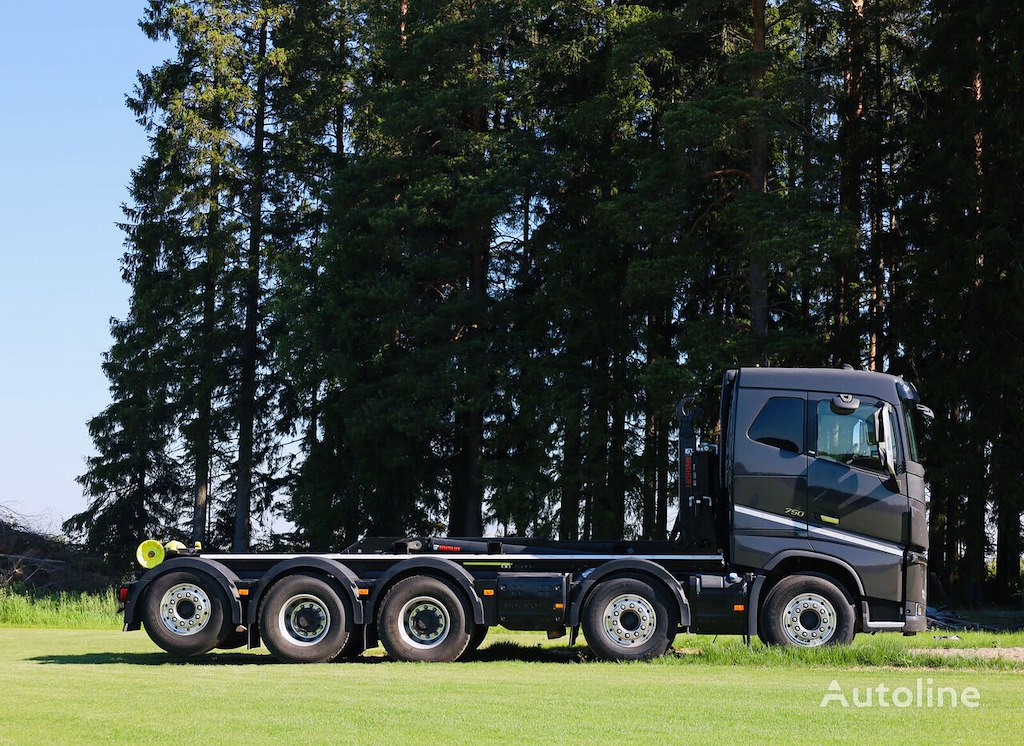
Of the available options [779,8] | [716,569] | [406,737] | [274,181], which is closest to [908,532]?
[716,569]

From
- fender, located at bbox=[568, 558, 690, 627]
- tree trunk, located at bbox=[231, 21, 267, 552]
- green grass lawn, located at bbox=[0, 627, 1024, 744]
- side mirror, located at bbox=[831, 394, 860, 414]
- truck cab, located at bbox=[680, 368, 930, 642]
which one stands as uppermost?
tree trunk, located at bbox=[231, 21, 267, 552]

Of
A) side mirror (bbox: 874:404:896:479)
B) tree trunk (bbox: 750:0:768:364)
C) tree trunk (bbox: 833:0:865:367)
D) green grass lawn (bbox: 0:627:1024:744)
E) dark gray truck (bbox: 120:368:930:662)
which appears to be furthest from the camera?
tree trunk (bbox: 833:0:865:367)

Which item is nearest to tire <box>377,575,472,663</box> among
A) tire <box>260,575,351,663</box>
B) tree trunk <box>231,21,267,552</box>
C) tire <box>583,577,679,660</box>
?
tire <box>260,575,351,663</box>

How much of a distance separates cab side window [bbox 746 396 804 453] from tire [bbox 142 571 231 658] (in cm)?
704

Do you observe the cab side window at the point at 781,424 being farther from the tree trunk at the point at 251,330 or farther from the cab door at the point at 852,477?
the tree trunk at the point at 251,330

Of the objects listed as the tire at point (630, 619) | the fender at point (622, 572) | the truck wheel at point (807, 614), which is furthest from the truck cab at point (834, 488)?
the tire at point (630, 619)

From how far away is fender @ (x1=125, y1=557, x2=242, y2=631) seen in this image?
53.2 ft

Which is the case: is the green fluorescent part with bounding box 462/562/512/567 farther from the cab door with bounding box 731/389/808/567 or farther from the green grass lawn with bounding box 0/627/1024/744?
the cab door with bounding box 731/389/808/567

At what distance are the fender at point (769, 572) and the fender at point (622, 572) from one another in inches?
31.7

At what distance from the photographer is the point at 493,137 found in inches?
1532

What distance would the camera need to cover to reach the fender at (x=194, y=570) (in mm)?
16203

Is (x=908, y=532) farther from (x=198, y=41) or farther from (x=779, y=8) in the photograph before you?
(x=198, y=41)

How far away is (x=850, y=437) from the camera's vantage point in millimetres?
15883

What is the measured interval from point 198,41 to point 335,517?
737 inches
